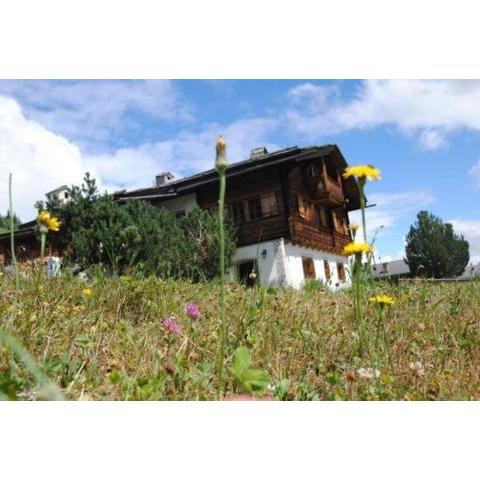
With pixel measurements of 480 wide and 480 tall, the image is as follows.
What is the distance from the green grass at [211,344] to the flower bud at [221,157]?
2.05ft

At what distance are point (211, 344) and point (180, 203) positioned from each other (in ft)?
41.9

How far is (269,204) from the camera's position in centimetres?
1385

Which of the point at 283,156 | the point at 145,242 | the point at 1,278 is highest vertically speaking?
the point at 283,156

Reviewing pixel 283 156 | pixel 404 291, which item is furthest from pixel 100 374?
pixel 283 156

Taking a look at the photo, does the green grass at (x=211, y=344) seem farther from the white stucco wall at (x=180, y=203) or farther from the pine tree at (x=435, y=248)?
the white stucco wall at (x=180, y=203)

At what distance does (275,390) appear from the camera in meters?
1.36

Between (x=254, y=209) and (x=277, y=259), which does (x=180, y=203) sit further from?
(x=277, y=259)

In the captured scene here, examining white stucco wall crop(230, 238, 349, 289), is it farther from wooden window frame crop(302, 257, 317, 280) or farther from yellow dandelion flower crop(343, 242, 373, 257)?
yellow dandelion flower crop(343, 242, 373, 257)

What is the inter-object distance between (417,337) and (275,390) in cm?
97

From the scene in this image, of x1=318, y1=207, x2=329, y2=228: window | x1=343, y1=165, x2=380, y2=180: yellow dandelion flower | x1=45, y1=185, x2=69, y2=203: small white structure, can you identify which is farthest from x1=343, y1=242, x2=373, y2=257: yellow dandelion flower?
x1=318, y1=207, x2=329, y2=228: window

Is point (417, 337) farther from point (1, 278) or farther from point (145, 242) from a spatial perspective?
point (145, 242)

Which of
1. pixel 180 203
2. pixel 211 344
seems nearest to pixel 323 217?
pixel 180 203

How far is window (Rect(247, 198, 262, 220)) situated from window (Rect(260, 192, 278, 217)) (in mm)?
129

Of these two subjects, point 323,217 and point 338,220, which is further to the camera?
point 338,220
